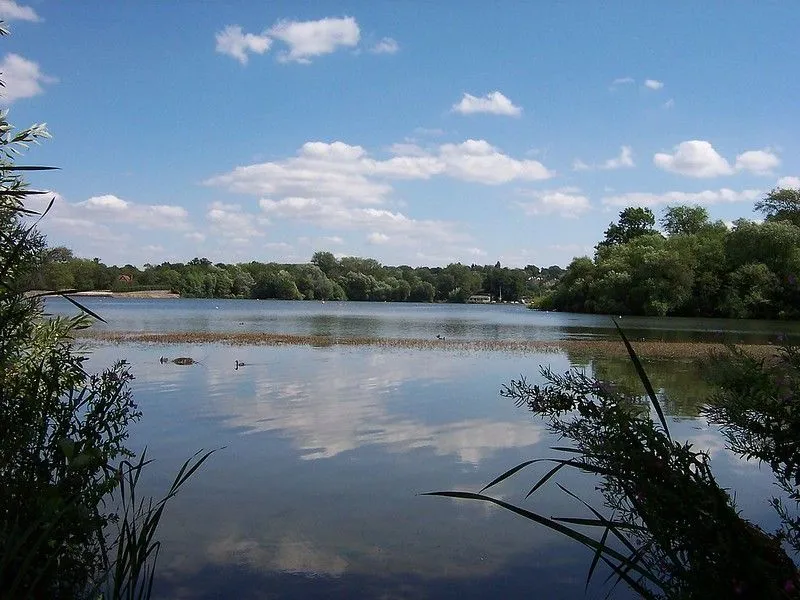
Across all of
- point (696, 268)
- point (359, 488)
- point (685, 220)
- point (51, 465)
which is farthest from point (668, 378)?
point (685, 220)

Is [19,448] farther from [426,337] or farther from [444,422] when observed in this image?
[426,337]

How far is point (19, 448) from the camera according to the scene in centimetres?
337

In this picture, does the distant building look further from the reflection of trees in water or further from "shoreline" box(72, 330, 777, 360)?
the reflection of trees in water

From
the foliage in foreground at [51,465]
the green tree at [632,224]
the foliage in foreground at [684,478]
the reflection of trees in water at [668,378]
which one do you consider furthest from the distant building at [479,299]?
the foliage in foreground at [684,478]

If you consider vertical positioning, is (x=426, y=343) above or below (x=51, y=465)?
below

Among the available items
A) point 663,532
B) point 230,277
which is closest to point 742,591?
point 663,532

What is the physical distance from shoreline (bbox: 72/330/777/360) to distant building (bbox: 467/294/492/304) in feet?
371

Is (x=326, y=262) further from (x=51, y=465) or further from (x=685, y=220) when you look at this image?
(x=51, y=465)

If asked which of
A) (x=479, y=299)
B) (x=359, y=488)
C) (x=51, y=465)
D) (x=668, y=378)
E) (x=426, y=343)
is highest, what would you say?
(x=479, y=299)

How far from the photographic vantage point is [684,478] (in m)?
2.10

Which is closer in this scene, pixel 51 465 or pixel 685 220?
pixel 51 465

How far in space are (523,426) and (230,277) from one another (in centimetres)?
11183

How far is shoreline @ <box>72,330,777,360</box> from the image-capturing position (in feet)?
83.3

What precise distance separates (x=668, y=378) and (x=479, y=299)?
5068 inches
